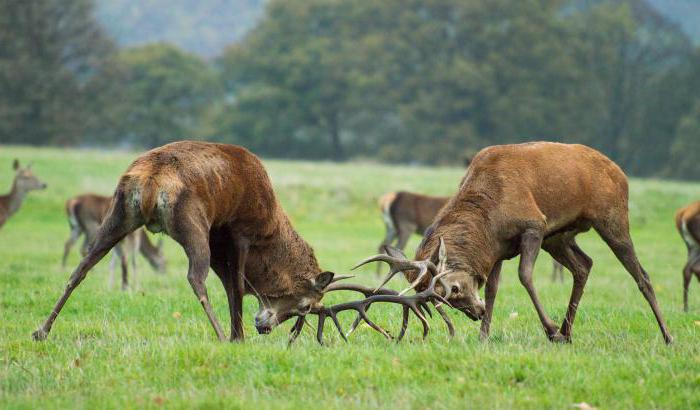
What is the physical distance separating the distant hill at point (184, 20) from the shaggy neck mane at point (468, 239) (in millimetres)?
135430

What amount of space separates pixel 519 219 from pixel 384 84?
51.3 m

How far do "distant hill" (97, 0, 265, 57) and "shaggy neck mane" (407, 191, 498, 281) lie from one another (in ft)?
444

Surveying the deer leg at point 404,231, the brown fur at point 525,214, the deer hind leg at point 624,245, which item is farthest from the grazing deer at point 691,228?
the deer leg at point 404,231

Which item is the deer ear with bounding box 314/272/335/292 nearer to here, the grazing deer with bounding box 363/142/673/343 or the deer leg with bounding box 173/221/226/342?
the grazing deer with bounding box 363/142/673/343

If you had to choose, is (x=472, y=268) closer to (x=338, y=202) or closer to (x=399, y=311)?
(x=399, y=311)

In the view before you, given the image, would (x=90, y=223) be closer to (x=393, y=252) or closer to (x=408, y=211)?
(x=408, y=211)

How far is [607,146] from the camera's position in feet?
198

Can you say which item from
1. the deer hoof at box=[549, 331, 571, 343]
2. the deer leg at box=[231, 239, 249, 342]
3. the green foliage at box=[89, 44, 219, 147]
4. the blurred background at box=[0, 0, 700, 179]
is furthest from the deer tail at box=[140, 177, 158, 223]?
A: the green foliage at box=[89, 44, 219, 147]

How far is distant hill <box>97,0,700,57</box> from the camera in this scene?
14362cm

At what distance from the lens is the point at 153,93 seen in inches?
2623

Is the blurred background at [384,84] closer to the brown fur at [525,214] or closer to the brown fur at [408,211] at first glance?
the brown fur at [408,211]

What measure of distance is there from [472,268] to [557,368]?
1557 mm

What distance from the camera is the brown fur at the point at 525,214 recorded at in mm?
7254

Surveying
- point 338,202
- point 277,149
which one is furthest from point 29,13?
point 338,202
